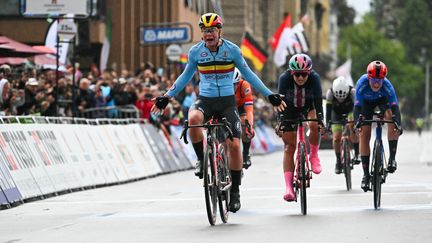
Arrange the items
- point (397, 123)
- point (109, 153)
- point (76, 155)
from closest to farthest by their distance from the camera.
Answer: point (397, 123) < point (76, 155) < point (109, 153)

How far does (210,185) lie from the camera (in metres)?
14.2

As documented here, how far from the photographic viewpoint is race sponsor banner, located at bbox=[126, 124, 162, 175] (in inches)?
1077

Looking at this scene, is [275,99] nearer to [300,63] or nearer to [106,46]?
[300,63]

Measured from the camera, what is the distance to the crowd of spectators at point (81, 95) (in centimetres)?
2484

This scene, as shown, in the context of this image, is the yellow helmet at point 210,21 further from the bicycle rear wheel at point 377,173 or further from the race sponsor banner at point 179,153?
the race sponsor banner at point 179,153

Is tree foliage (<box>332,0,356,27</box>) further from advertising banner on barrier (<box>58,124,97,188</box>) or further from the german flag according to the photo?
advertising banner on barrier (<box>58,124,97,188</box>)

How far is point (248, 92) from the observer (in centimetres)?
2058

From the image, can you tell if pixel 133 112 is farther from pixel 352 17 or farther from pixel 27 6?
pixel 352 17

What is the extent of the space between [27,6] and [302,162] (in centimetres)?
1179

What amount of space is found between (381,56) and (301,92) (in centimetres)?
14888

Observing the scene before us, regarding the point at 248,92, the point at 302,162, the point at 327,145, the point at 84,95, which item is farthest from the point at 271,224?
the point at 327,145

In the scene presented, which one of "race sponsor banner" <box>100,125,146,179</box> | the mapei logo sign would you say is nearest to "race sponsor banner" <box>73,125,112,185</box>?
"race sponsor banner" <box>100,125,146,179</box>

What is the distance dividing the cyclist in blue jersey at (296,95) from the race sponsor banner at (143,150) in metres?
10.2

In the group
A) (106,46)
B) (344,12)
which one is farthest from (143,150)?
(344,12)
